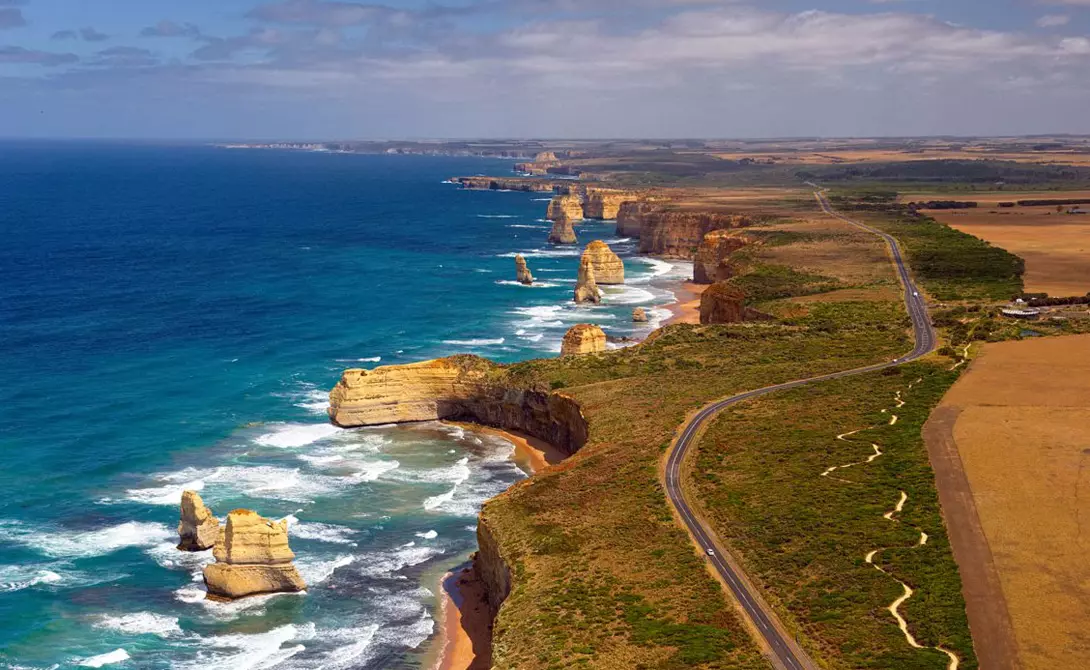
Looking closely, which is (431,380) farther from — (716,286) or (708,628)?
(708,628)

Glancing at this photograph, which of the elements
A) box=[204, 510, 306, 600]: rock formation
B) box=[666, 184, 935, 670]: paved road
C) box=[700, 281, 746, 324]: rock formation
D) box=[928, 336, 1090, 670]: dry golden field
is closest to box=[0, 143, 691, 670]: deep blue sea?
box=[204, 510, 306, 600]: rock formation

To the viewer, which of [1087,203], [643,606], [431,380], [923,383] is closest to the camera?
[643,606]

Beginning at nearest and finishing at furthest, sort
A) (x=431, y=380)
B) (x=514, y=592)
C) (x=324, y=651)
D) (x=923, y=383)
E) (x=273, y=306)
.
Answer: (x=514, y=592) → (x=324, y=651) → (x=923, y=383) → (x=431, y=380) → (x=273, y=306)

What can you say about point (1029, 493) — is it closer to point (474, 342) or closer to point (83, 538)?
point (83, 538)

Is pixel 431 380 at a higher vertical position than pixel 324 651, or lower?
higher

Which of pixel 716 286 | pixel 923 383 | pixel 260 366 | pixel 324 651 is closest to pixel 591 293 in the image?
pixel 716 286

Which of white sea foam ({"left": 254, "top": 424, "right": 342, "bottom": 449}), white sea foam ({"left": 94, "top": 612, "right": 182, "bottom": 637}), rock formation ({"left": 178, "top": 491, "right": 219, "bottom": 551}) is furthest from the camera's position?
white sea foam ({"left": 254, "top": 424, "right": 342, "bottom": 449})

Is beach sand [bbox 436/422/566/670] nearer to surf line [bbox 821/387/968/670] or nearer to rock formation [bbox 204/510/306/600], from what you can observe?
rock formation [bbox 204/510/306/600]

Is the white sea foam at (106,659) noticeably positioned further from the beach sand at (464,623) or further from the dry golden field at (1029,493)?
the dry golden field at (1029,493)
